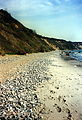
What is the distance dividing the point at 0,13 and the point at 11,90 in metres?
82.1

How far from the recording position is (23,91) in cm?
1016

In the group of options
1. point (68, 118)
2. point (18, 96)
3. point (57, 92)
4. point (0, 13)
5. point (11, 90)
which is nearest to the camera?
point (68, 118)

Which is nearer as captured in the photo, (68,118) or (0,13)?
(68,118)

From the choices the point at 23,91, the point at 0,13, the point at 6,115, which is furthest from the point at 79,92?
the point at 0,13

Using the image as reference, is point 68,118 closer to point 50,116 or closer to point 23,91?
point 50,116

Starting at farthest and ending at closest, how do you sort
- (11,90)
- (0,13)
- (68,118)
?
(0,13)
(11,90)
(68,118)

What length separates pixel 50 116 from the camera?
7.34 m

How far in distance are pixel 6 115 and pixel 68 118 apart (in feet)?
8.66

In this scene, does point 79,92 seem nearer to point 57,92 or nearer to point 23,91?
→ point 57,92

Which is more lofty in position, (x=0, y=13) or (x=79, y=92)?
(x=0, y=13)

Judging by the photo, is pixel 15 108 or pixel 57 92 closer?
pixel 15 108

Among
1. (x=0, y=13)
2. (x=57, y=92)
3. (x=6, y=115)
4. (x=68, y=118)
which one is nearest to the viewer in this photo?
(x=6, y=115)

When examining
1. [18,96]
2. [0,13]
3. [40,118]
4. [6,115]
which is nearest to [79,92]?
[18,96]

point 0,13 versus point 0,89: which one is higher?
point 0,13
